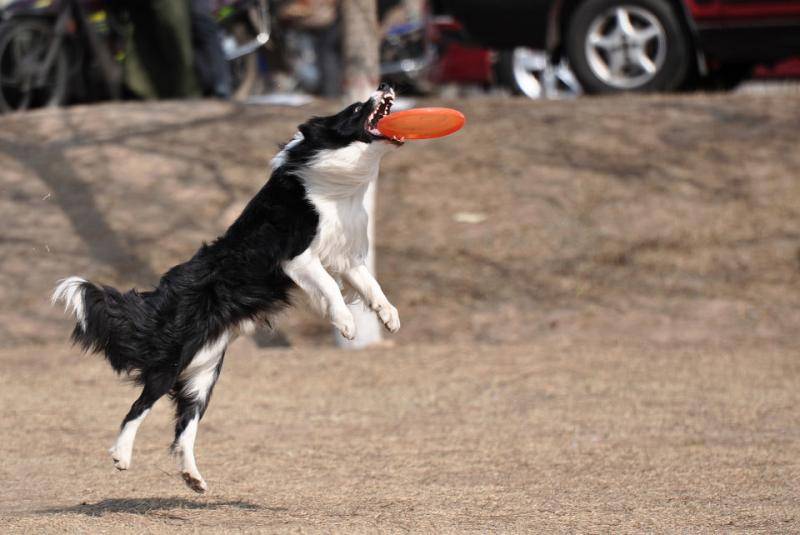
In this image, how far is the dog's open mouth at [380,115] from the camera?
5.23 metres

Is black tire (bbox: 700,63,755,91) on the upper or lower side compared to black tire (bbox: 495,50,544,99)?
upper

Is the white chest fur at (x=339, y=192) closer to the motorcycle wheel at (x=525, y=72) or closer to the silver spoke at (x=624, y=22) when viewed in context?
the silver spoke at (x=624, y=22)

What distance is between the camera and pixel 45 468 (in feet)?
21.0

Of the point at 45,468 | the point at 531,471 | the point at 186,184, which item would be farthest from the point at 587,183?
the point at 45,468

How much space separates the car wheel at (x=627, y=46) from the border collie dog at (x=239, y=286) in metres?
6.63

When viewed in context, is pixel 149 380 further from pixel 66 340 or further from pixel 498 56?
pixel 498 56

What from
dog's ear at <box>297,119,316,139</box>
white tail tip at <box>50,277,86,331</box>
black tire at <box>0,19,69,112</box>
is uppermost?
dog's ear at <box>297,119,316,139</box>

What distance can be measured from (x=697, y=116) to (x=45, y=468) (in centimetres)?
747

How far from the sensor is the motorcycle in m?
12.4

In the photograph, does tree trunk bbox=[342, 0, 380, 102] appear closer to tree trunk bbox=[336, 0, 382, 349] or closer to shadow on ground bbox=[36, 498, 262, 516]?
tree trunk bbox=[336, 0, 382, 349]

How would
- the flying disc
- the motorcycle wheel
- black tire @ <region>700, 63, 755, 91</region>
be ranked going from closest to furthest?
the flying disc, black tire @ <region>700, 63, 755, 91</region>, the motorcycle wheel

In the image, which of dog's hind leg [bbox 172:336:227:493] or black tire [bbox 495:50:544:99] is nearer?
dog's hind leg [bbox 172:336:227:493]

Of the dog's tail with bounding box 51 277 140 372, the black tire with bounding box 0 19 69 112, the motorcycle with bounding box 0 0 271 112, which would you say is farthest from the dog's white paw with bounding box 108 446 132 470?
the black tire with bounding box 0 19 69 112

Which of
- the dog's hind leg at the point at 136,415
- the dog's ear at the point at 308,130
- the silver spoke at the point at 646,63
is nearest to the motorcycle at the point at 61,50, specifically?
the silver spoke at the point at 646,63
